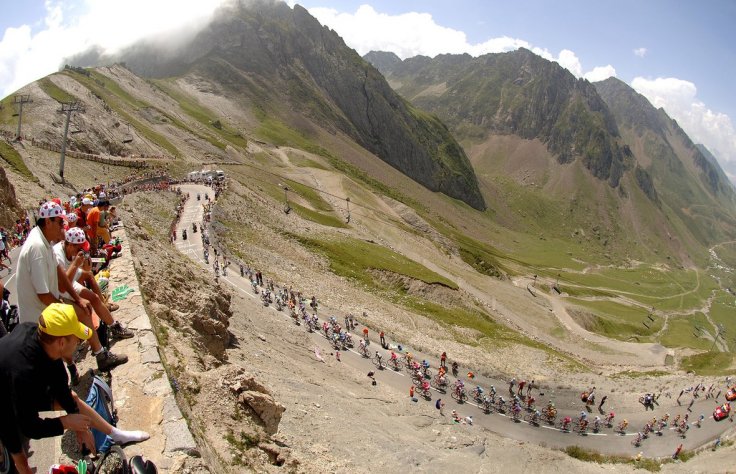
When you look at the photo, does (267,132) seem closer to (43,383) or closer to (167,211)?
(167,211)

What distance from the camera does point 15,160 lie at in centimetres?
5416

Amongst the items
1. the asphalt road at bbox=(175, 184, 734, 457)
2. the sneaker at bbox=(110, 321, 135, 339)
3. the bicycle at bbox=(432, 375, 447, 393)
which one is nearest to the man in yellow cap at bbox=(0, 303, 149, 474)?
the sneaker at bbox=(110, 321, 135, 339)

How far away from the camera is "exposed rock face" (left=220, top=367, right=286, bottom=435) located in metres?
15.7

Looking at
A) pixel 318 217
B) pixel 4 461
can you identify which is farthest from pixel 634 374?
pixel 4 461

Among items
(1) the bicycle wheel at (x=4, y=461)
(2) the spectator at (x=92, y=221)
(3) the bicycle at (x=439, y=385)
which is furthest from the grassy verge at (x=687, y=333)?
(1) the bicycle wheel at (x=4, y=461)

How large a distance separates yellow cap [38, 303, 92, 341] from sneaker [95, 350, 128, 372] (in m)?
5.90

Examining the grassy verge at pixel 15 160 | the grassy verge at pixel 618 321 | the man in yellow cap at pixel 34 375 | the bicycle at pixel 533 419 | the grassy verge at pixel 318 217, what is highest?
the grassy verge at pixel 15 160

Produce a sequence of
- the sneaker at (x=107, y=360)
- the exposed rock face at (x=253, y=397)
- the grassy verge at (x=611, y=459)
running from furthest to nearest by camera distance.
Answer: the grassy verge at (x=611, y=459) → the exposed rock face at (x=253, y=397) → the sneaker at (x=107, y=360)

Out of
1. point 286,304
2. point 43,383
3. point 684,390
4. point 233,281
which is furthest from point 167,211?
point 684,390

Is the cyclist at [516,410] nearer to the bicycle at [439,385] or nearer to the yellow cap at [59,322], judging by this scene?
the bicycle at [439,385]

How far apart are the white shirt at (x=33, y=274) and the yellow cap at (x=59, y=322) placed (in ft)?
11.7

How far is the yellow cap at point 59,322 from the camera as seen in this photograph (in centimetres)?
615

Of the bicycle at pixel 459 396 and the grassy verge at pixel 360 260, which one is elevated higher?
the grassy verge at pixel 360 260

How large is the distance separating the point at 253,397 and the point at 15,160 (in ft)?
187
